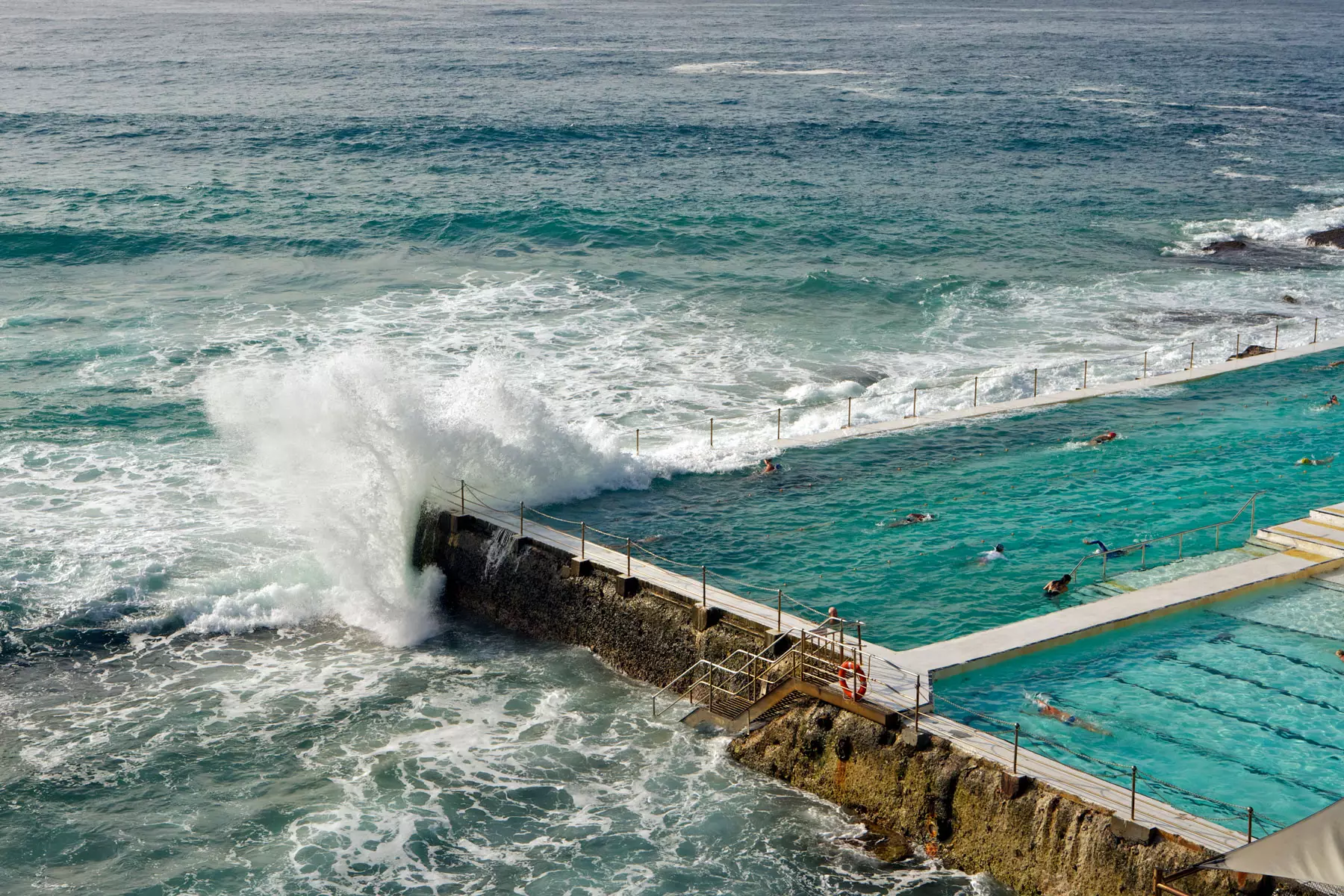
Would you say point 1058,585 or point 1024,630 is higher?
point 1024,630

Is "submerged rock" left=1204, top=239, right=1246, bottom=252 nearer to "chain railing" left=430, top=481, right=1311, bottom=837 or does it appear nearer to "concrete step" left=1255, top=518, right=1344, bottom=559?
"concrete step" left=1255, top=518, right=1344, bottom=559

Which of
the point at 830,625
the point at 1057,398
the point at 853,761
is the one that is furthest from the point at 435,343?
the point at 853,761

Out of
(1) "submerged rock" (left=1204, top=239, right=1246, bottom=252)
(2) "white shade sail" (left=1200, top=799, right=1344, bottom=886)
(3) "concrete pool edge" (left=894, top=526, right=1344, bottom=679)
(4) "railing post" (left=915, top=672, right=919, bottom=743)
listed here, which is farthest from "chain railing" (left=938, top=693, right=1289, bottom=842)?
(1) "submerged rock" (left=1204, top=239, right=1246, bottom=252)

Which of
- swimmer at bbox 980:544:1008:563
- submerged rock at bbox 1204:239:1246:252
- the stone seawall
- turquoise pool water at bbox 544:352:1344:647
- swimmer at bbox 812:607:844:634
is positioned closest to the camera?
the stone seawall

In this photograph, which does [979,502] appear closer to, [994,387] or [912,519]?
[912,519]

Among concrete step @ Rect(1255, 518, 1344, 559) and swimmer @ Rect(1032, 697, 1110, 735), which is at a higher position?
concrete step @ Rect(1255, 518, 1344, 559)

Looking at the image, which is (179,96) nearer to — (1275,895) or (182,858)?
(182,858)

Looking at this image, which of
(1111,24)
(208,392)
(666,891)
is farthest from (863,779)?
(1111,24)
